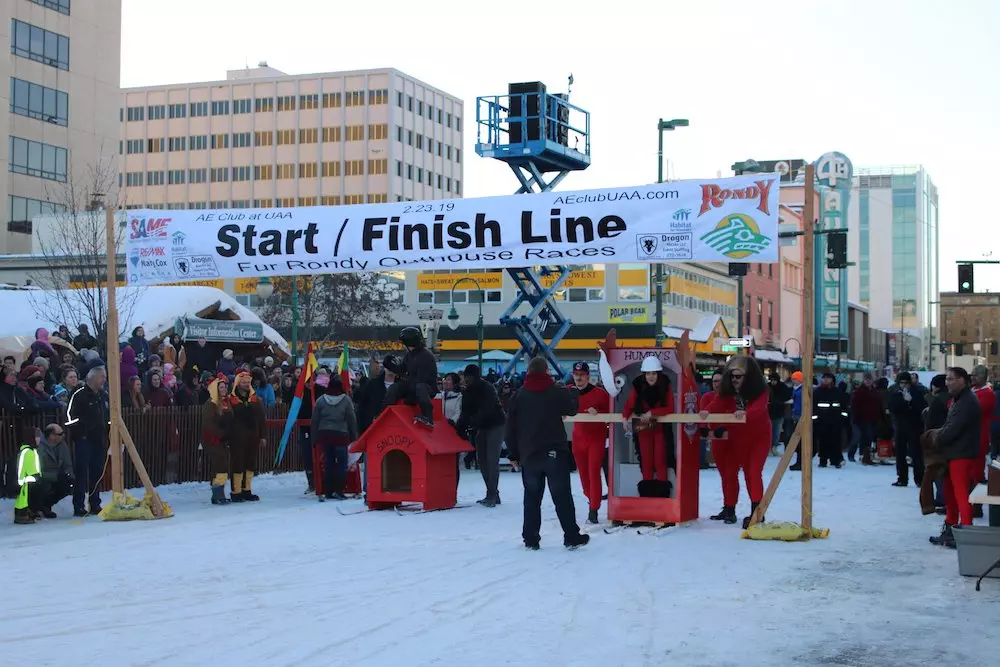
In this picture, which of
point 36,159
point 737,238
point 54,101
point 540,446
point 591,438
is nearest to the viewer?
point 540,446

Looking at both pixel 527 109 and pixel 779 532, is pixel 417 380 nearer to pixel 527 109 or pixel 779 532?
pixel 779 532

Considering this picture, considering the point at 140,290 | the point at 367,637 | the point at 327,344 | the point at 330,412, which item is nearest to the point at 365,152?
the point at 327,344

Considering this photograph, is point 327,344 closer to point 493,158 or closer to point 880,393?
point 493,158

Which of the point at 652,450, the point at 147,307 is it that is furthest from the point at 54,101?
the point at 652,450

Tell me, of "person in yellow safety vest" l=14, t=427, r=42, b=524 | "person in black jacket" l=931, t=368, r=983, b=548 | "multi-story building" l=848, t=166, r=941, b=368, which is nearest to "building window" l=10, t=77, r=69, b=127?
"person in yellow safety vest" l=14, t=427, r=42, b=524

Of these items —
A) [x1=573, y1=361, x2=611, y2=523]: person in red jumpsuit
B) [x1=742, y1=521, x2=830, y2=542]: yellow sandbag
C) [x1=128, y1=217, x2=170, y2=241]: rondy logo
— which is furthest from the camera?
[x1=128, y1=217, x2=170, y2=241]: rondy logo

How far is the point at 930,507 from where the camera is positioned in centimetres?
1178

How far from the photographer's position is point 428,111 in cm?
10400

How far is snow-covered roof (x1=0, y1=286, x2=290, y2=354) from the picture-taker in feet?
90.6

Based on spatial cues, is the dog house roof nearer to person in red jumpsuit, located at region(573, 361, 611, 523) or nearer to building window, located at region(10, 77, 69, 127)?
person in red jumpsuit, located at region(573, 361, 611, 523)

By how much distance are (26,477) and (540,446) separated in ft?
19.2

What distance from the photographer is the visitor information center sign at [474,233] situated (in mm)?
12508

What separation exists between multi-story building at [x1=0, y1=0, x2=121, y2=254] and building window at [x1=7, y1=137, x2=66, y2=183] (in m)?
0.05

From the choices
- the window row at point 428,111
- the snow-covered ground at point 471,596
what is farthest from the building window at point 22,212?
the snow-covered ground at point 471,596
